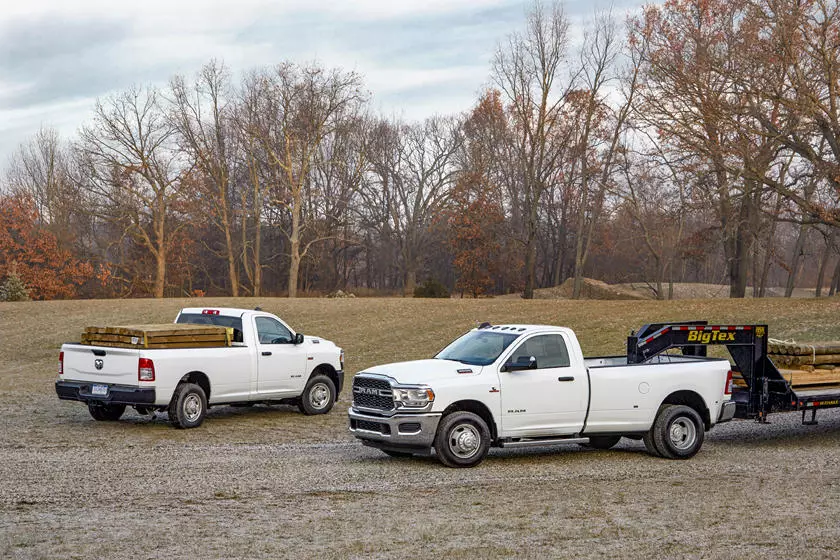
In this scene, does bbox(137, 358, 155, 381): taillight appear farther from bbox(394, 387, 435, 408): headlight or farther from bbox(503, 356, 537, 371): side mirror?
bbox(503, 356, 537, 371): side mirror

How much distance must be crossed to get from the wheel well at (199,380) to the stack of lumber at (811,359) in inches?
359

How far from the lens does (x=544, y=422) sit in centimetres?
1225

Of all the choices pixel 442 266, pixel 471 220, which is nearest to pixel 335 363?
pixel 471 220

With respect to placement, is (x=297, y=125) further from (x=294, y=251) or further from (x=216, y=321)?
(x=216, y=321)

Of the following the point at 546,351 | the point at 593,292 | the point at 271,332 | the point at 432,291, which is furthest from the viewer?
the point at 593,292

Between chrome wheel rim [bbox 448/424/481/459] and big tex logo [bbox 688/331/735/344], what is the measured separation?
3.94 metres

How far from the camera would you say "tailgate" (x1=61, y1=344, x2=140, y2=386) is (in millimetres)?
14656

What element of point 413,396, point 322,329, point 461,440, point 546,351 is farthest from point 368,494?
point 322,329

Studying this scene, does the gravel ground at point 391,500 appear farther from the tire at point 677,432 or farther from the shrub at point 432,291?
the shrub at point 432,291

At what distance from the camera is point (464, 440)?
11.7m

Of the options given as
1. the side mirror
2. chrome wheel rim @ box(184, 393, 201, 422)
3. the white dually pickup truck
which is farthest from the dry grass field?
the side mirror

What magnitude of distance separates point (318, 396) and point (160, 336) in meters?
3.79

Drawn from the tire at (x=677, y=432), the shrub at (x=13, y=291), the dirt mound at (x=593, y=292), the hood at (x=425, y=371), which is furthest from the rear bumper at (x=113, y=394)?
the dirt mound at (x=593, y=292)

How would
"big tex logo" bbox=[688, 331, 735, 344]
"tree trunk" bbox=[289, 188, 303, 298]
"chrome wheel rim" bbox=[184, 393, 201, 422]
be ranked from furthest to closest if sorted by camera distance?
"tree trunk" bbox=[289, 188, 303, 298], "chrome wheel rim" bbox=[184, 393, 201, 422], "big tex logo" bbox=[688, 331, 735, 344]
